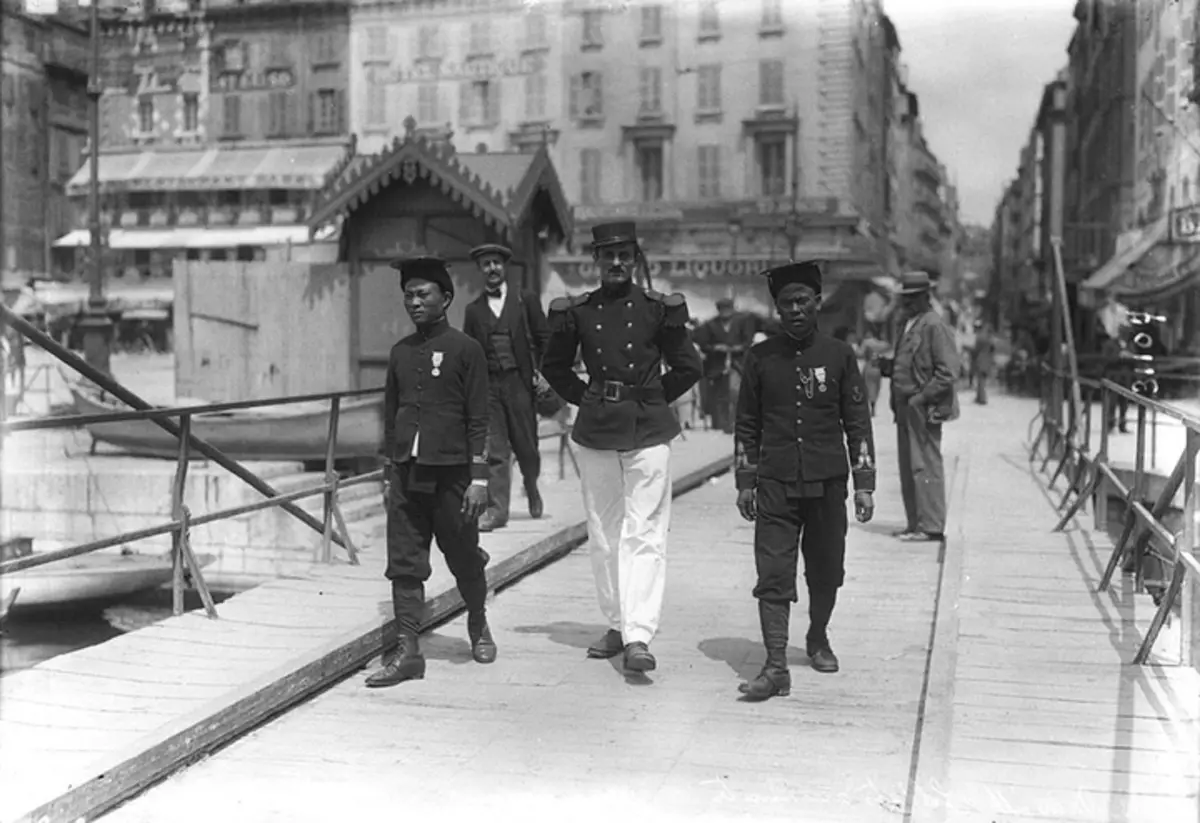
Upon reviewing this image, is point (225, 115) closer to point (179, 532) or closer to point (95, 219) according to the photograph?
point (95, 219)

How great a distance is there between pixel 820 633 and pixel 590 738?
148 centimetres

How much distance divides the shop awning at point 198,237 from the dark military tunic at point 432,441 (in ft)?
41.8

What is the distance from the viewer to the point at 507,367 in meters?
9.40

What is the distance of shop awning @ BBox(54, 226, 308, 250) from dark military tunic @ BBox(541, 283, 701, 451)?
1280 cm

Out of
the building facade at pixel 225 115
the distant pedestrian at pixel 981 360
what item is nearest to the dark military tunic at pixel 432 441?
the building facade at pixel 225 115

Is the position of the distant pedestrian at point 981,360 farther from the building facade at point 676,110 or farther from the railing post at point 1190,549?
the railing post at point 1190,549

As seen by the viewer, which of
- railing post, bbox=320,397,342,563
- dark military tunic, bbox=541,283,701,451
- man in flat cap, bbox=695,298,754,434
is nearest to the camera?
dark military tunic, bbox=541,283,701,451

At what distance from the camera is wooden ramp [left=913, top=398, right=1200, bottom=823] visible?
4.54m

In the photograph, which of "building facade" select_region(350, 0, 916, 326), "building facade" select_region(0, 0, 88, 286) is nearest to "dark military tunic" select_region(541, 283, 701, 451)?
"building facade" select_region(350, 0, 916, 326)

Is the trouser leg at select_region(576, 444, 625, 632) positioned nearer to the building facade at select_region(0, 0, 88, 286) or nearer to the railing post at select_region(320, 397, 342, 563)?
the railing post at select_region(320, 397, 342, 563)

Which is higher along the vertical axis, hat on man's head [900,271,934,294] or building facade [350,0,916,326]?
building facade [350,0,916,326]

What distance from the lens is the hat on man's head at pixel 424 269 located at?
6195mm

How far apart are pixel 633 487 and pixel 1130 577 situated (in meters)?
3.81

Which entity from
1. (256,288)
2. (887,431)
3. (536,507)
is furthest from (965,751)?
(887,431)
